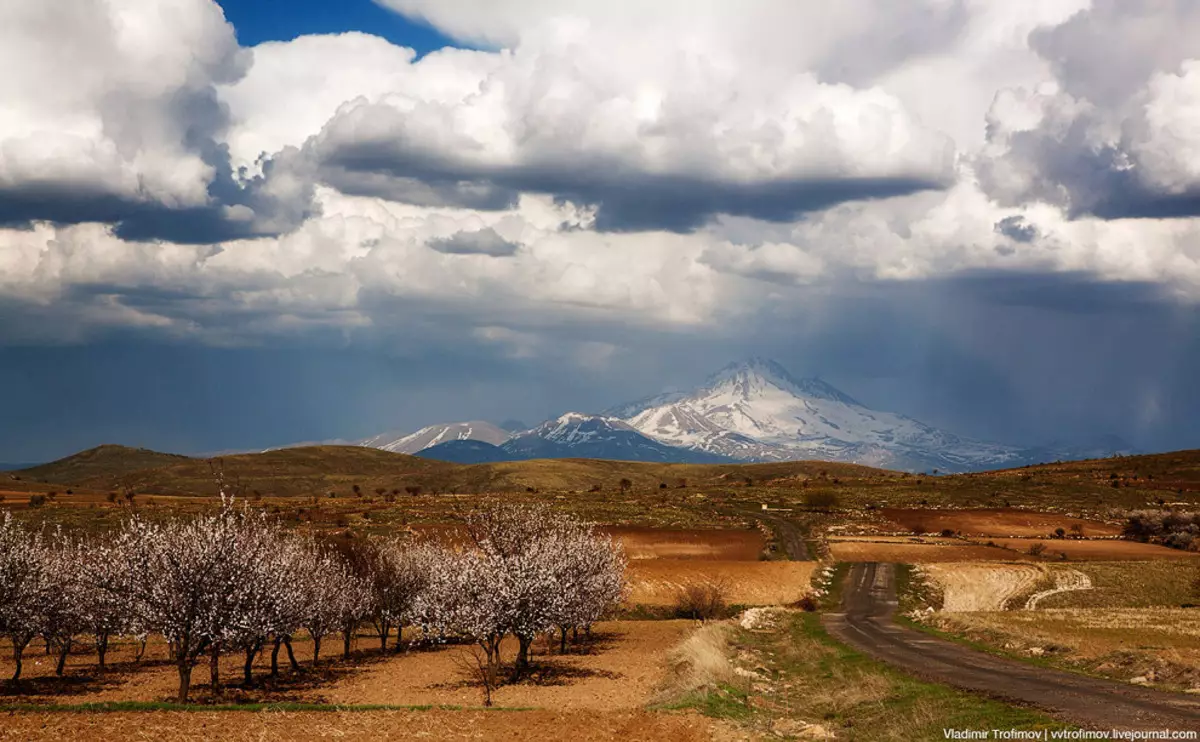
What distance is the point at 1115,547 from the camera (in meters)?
102

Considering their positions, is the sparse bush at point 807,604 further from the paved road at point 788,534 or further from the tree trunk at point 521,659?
the tree trunk at point 521,659

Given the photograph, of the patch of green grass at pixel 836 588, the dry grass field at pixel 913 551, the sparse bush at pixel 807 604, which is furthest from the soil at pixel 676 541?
the sparse bush at pixel 807 604

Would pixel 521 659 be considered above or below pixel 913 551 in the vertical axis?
above

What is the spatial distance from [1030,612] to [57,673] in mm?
65260

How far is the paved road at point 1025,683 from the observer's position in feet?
96.5

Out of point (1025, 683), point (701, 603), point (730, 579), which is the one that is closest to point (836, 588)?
point (730, 579)

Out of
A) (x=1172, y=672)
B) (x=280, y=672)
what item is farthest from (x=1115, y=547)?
(x=280, y=672)

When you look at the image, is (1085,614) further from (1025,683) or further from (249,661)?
(249,661)

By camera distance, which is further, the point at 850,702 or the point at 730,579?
the point at 730,579

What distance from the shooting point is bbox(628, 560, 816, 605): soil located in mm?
79438

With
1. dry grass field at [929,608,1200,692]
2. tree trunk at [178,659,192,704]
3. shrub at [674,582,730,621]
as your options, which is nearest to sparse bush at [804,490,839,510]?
shrub at [674,582,730,621]

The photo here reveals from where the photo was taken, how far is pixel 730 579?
83750 mm

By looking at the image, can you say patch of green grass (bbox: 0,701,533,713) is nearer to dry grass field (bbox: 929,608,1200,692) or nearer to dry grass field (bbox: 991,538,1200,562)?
dry grass field (bbox: 929,608,1200,692)

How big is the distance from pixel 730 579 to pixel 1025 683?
154 ft
